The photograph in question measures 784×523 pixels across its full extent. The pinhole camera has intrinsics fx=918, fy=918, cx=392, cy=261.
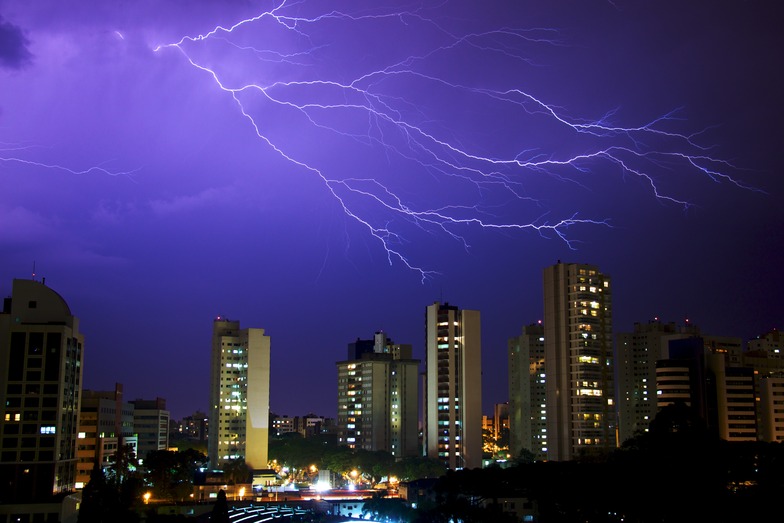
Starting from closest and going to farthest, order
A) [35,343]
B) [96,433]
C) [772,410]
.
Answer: [35,343] < [96,433] < [772,410]

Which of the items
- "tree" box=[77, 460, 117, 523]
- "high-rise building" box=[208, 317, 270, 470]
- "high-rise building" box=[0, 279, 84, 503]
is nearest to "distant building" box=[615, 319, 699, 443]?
"high-rise building" box=[208, 317, 270, 470]

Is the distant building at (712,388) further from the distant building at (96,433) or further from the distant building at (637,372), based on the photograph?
the distant building at (96,433)

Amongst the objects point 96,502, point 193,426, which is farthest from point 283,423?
point 96,502

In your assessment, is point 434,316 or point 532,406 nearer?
point 434,316

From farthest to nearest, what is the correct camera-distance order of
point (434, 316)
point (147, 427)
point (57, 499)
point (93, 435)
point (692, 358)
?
point (147, 427)
point (434, 316)
point (692, 358)
point (93, 435)
point (57, 499)

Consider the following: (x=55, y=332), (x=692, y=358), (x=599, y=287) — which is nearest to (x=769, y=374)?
(x=692, y=358)

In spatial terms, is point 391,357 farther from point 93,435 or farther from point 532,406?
point 93,435

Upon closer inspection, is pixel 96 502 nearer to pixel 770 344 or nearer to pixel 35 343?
pixel 35 343

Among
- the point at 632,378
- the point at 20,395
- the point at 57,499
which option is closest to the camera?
the point at 57,499
